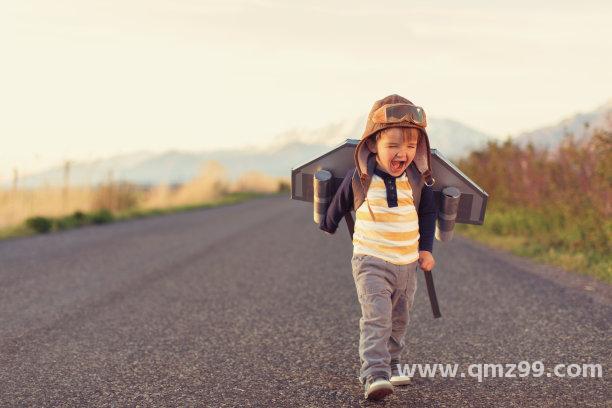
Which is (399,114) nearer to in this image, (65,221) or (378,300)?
(378,300)

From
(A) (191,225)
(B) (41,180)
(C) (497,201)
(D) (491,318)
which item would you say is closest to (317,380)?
(D) (491,318)

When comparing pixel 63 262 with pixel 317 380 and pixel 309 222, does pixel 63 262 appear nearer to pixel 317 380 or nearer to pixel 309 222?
pixel 317 380

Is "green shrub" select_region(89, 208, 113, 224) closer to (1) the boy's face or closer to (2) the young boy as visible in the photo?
(2) the young boy

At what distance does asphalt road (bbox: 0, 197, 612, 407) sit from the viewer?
3797 millimetres

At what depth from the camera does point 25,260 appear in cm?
995

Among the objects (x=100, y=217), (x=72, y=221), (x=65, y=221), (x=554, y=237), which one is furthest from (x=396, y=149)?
(x=100, y=217)

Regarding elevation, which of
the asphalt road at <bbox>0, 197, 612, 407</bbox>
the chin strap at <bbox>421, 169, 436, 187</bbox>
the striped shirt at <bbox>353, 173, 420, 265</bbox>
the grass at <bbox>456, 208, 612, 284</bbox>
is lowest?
the asphalt road at <bbox>0, 197, 612, 407</bbox>

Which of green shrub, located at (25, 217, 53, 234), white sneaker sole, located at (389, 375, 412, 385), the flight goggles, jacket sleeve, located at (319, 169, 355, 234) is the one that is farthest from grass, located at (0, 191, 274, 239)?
the flight goggles

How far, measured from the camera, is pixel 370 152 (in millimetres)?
3594

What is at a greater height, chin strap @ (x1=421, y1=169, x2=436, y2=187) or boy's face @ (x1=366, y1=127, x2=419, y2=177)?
boy's face @ (x1=366, y1=127, x2=419, y2=177)

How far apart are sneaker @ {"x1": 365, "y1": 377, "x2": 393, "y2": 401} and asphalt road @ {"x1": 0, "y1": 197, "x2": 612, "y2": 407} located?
0.16m

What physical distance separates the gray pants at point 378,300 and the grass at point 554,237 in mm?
4934

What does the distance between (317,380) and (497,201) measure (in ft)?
38.0

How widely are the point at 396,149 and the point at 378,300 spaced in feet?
2.72
